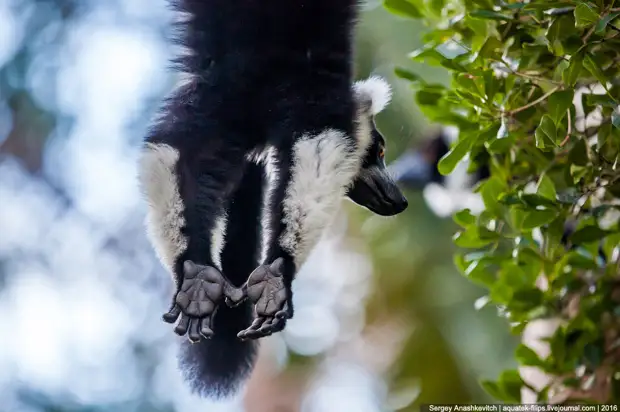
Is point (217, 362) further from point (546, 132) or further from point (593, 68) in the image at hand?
point (593, 68)

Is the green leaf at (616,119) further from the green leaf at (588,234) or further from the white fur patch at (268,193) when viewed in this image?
the white fur patch at (268,193)

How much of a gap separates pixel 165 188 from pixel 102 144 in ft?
1.40

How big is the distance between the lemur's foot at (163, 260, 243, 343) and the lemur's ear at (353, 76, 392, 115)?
0.31m

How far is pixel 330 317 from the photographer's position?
190 centimetres

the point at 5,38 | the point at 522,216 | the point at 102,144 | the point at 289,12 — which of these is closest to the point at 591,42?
the point at 522,216

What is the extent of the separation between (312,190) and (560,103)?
1.27 feet

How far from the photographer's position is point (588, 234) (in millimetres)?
1183

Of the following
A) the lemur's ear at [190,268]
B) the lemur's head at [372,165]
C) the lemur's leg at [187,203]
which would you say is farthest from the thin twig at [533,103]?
the lemur's ear at [190,268]

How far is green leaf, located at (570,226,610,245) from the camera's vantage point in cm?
118

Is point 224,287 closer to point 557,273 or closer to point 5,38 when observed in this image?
point 557,273

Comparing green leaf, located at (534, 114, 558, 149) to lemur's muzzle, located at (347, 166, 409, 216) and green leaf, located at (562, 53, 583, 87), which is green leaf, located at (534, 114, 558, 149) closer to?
green leaf, located at (562, 53, 583, 87)

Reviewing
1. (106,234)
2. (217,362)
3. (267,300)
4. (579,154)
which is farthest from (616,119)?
(106,234)

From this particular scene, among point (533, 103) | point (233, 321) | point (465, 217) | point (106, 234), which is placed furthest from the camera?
point (106, 234)

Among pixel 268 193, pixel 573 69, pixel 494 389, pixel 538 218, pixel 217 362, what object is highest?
pixel 573 69
